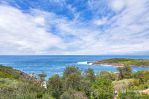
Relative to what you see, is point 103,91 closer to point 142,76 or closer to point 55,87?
point 55,87

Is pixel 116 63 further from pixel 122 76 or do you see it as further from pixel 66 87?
pixel 66 87

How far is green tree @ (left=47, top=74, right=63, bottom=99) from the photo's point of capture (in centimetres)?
2976

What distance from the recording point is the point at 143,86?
149 ft

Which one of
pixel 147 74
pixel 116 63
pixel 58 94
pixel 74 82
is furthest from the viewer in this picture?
pixel 116 63

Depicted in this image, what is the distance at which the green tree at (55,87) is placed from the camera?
29.8 m

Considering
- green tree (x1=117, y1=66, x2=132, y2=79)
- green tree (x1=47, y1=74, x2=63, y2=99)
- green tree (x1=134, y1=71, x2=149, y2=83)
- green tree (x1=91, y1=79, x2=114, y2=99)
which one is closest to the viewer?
green tree (x1=47, y1=74, x2=63, y2=99)

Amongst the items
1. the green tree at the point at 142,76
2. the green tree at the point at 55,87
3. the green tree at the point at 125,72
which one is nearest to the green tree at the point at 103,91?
the green tree at the point at 55,87

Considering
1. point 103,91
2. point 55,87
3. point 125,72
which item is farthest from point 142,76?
point 55,87

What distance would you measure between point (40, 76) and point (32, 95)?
→ 37.7ft

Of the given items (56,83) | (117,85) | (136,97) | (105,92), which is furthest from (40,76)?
(117,85)

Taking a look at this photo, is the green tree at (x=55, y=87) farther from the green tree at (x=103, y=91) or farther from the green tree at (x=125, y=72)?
the green tree at (x=125, y=72)

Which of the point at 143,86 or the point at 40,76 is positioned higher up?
the point at 40,76

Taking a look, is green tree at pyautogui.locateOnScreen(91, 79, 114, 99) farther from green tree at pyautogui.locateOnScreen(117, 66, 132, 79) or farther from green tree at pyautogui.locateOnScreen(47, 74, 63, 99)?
green tree at pyautogui.locateOnScreen(117, 66, 132, 79)

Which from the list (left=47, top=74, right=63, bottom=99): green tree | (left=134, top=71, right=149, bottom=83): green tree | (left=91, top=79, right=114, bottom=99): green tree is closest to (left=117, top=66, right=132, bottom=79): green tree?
(left=134, top=71, right=149, bottom=83): green tree
